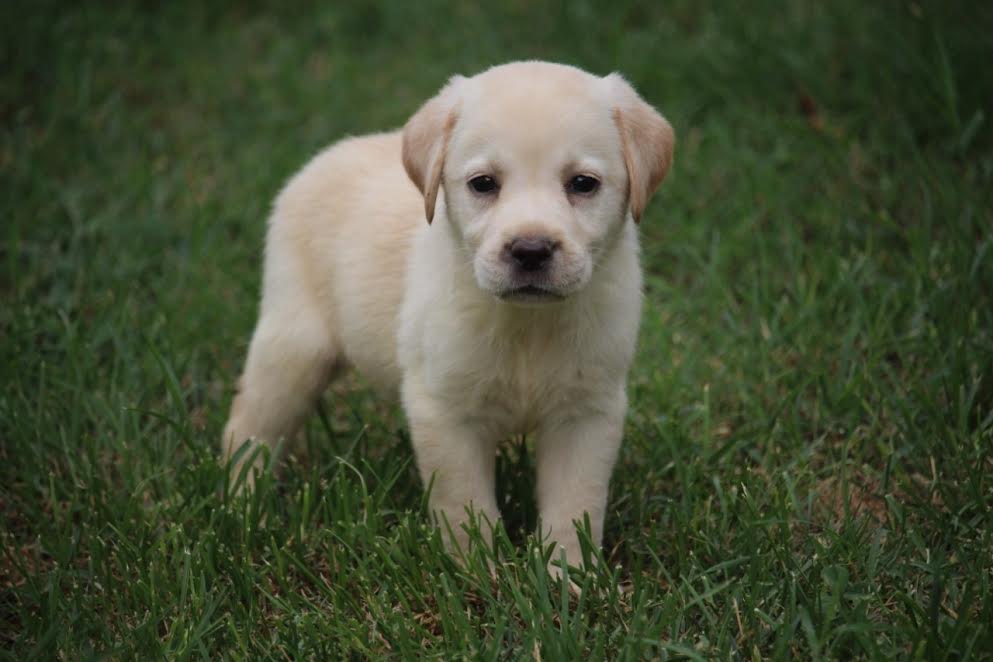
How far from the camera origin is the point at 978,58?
5367 millimetres

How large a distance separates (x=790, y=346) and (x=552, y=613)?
6.15 ft

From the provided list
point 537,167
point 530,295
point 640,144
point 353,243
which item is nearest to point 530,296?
point 530,295

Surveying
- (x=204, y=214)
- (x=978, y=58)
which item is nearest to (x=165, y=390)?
(x=204, y=214)

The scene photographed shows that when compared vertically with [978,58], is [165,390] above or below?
below

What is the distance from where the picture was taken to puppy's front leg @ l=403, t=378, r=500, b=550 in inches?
130

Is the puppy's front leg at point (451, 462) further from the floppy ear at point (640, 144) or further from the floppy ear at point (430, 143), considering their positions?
the floppy ear at point (640, 144)

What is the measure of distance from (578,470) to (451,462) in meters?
0.36

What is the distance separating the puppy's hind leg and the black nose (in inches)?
43.9

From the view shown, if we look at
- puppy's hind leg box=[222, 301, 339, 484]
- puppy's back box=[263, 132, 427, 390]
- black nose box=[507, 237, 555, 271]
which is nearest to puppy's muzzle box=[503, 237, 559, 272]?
black nose box=[507, 237, 555, 271]

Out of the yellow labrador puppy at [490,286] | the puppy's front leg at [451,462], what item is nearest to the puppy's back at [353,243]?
the yellow labrador puppy at [490,286]

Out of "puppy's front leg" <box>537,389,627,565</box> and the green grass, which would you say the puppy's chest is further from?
the green grass

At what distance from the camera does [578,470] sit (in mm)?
3295

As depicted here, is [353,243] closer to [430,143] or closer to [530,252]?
[430,143]

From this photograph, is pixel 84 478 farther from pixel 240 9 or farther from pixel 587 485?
pixel 240 9
